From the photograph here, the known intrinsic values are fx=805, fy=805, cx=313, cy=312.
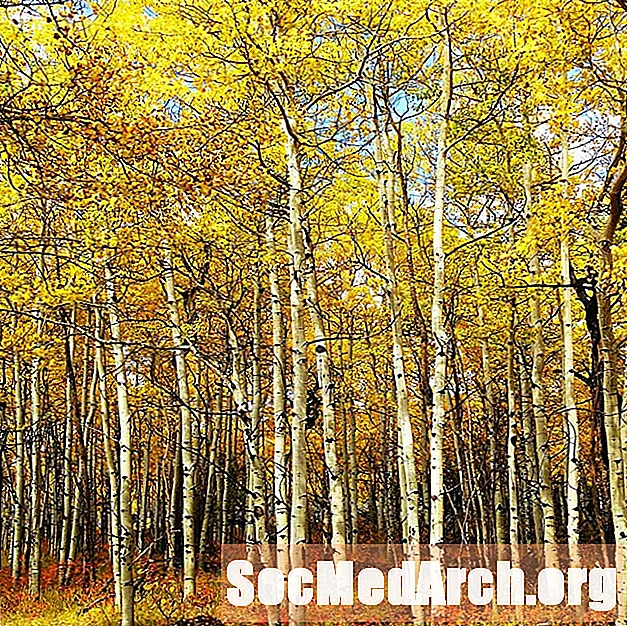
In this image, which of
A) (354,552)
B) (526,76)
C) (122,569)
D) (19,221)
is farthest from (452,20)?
(354,552)

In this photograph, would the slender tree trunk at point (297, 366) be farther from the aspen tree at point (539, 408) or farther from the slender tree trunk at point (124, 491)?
the aspen tree at point (539, 408)

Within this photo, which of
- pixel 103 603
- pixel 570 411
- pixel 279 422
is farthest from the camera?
pixel 103 603

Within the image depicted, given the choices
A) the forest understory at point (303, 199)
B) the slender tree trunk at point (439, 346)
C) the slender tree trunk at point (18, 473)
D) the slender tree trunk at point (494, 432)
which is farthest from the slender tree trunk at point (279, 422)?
the slender tree trunk at point (18, 473)

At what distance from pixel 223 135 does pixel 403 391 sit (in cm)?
372

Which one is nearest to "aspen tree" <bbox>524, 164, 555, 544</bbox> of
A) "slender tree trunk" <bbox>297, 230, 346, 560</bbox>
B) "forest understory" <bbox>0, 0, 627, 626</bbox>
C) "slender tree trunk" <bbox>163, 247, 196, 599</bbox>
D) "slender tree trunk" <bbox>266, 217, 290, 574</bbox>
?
"forest understory" <bbox>0, 0, 627, 626</bbox>

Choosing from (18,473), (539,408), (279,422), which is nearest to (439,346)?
(279,422)

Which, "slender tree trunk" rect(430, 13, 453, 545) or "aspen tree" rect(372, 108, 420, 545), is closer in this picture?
"slender tree trunk" rect(430, 13, 453, 545)

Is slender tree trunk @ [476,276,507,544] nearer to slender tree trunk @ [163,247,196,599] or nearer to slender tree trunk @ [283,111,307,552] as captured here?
slender tree trunk @ [163,247,196,599]

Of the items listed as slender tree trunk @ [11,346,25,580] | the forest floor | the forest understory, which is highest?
the forest understory

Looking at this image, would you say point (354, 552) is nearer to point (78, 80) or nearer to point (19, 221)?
point (19, 221)

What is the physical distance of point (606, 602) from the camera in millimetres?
12289

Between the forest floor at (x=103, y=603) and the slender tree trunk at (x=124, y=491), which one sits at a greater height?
the slender tree trunk at (x=124, y=491)

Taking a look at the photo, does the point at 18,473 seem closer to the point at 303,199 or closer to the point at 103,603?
the point at 103,603

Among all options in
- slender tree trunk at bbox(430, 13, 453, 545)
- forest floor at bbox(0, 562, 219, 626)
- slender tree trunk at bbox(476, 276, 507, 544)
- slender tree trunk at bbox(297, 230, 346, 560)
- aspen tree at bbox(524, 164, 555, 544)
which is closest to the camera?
slender tree trunk at bbox(430, 13, 453, 545)
